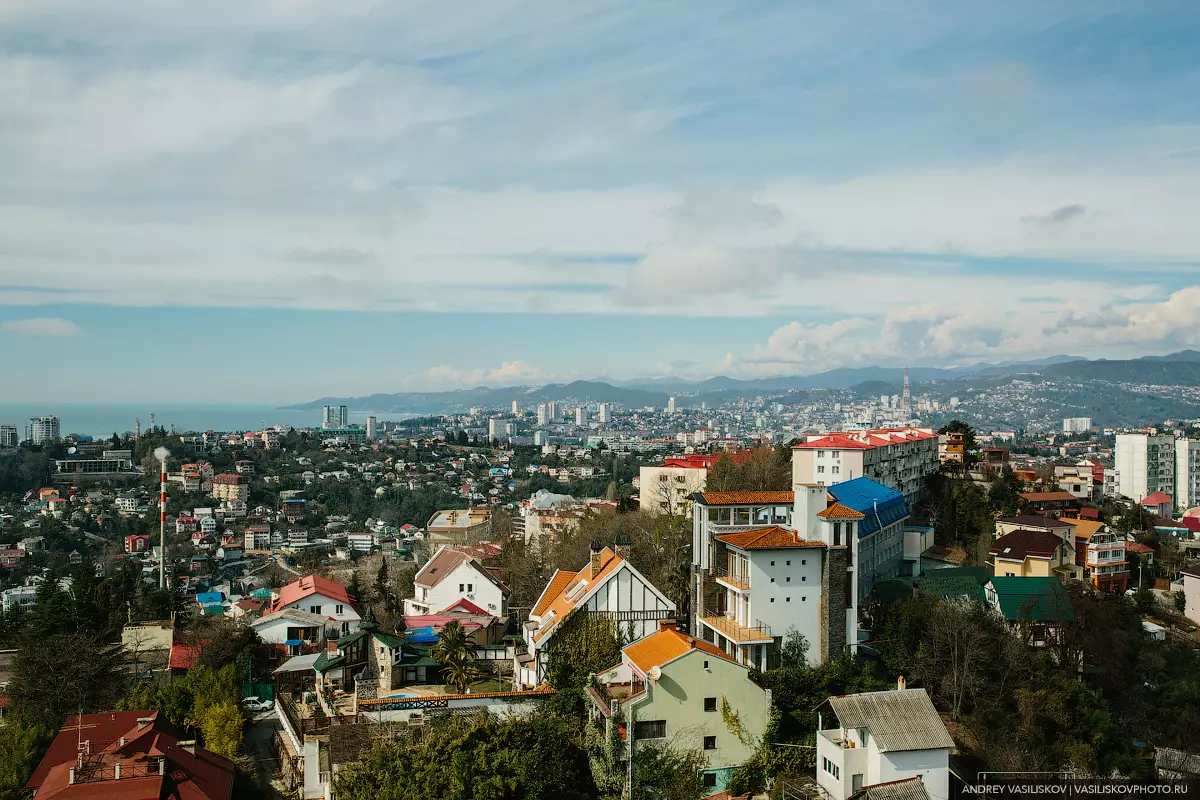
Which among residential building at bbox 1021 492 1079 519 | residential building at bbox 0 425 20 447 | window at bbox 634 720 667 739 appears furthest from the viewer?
residential building at bbox 0 425 20 447

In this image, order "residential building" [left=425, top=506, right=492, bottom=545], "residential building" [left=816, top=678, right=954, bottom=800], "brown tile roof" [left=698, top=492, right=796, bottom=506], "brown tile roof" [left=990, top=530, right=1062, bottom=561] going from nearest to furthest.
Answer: "residential building" [left=816, top=678, right=954, bottom=800]
"brown tile roof" [left=698, top=492, right=796, bottom=506]
"brown tile roof" [left=990, top=530, right=1062, bottom=561]
"residential building" [left=425, top=506, right=492, bottom=545]

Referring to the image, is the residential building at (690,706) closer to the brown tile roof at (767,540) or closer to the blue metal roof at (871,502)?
the brown tile roof at (767,540)

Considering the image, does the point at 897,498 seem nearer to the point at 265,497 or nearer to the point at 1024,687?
the point at 1024,687

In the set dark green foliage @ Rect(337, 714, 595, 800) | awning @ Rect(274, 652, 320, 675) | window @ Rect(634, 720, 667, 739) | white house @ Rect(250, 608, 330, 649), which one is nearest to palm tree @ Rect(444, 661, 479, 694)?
dark green foliage @ Rect(337, 714, 595, 800)

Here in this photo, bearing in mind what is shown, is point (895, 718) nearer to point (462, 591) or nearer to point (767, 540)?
point (767, 540)

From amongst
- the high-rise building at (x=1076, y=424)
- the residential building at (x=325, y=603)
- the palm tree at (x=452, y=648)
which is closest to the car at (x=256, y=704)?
the palm tree at (x=452, y=648)

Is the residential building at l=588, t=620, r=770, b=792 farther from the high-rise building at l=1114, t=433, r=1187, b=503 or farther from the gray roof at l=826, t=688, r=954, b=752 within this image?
the high-rise building at l=1114, t=433, r=1187, b=503

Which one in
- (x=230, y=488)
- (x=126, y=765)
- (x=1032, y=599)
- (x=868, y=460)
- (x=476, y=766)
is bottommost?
(x=230, y=488)

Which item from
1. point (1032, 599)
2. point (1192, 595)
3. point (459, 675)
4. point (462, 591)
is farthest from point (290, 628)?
point (1192, 595)
